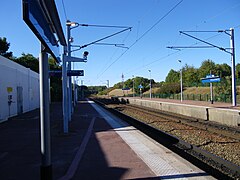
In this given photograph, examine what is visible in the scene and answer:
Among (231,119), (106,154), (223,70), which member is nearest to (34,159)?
(106,154)

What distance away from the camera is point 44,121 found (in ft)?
15.2

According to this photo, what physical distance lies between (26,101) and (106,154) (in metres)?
20.9

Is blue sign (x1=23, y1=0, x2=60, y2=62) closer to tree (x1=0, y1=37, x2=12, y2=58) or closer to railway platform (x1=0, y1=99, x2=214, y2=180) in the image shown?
railway platform (x1=0, y1=99, x2=214, y2=180)

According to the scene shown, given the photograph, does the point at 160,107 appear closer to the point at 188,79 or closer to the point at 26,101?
the point at 26,101

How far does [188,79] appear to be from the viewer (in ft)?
331

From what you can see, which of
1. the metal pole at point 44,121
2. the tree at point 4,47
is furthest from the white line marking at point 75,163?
the tree at point 4,47

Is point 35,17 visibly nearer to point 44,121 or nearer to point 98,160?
point 44,121

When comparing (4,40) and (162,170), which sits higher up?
(4,40)

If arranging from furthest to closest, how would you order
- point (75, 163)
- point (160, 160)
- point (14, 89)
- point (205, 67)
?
point (205, 67) < point (14, 89) < point (160, 160) < point (75, 163)

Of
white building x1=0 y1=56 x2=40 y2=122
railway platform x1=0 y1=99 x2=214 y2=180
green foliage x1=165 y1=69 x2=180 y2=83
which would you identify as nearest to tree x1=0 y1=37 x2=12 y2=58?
white building x1=0 y1=56 x2=40 y2=122

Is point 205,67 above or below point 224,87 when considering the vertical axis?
above

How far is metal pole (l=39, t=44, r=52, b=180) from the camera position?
4625 millimetres

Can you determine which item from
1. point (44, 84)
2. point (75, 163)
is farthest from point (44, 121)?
point (75, 163)

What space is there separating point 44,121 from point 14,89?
18648 millimetres
